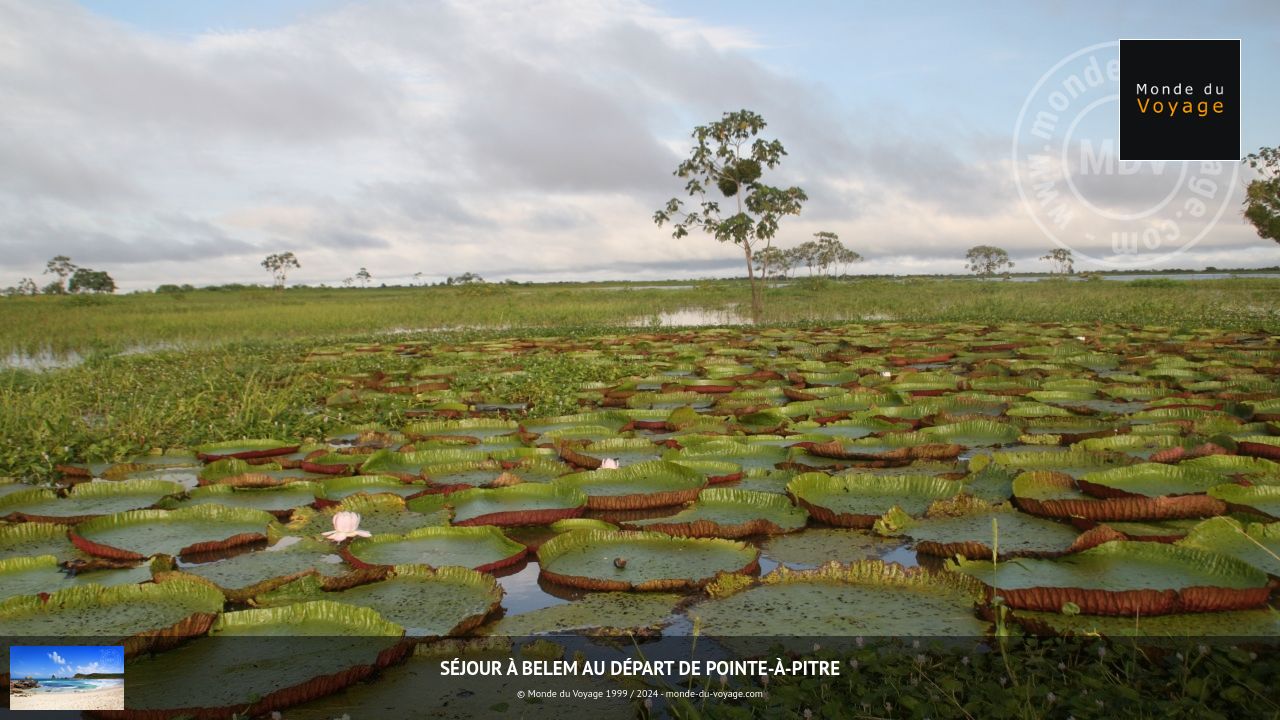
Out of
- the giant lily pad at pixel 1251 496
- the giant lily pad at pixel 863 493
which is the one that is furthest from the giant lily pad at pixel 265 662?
the giant lily pad at pixel 1251 496

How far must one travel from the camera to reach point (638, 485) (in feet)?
13.4

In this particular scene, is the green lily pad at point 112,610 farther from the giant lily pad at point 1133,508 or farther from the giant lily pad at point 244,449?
the giant lily pad at point 1133,508

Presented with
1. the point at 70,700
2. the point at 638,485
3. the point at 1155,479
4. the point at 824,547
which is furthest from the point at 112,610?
the point at 1155,479

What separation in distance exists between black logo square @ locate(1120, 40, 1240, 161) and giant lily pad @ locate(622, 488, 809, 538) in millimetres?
10882

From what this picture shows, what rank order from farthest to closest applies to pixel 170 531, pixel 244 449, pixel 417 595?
pixel 244 449 → pixel 170 531 → pixel 417 595

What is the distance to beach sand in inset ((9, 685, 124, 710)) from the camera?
2.04m

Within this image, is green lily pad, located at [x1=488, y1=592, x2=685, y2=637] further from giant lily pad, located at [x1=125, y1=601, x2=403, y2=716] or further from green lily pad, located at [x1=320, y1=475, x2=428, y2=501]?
green lily pad, located at [x1=320, y1=475, x2=428, y2=501]

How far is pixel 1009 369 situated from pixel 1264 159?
3114 cm

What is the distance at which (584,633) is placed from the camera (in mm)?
2498

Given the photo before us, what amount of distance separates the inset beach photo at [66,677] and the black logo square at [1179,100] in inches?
524

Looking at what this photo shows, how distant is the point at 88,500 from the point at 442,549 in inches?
90.4

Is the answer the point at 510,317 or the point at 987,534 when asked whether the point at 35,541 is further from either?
the point at 510,317

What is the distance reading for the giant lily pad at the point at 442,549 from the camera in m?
3.10

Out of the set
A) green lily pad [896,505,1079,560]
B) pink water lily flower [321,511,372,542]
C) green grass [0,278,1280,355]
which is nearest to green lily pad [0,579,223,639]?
pink water lily flower [321,511,372,542]
